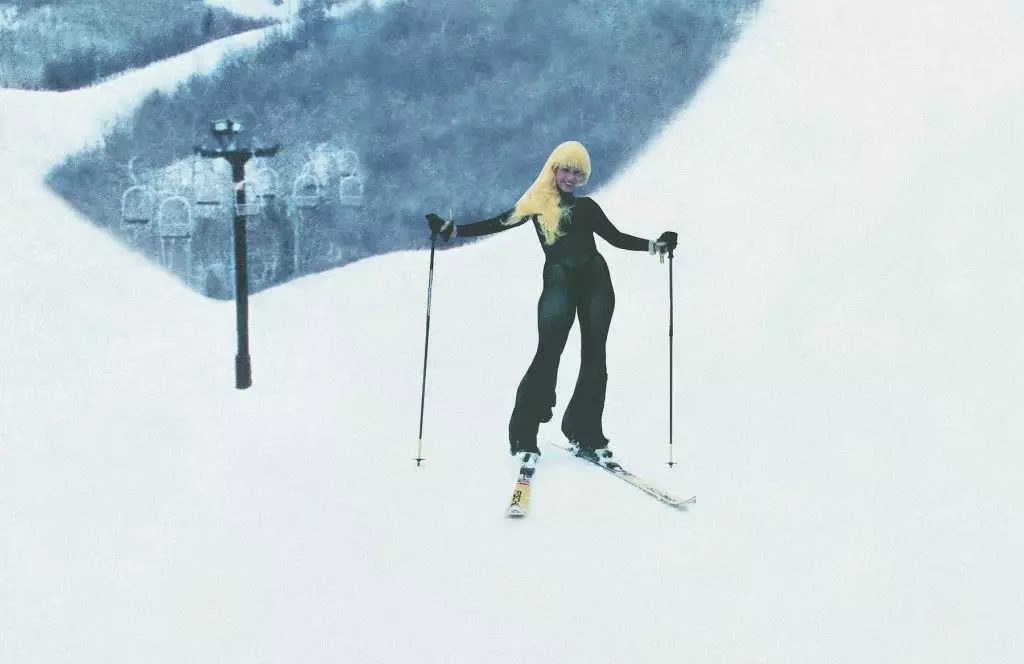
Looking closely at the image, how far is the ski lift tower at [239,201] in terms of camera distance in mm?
6777

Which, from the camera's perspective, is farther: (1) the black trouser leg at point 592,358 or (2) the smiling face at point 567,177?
(1) the black trouser leg at point 592,358

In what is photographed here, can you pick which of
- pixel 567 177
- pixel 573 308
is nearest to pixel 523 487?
pixel 573 308

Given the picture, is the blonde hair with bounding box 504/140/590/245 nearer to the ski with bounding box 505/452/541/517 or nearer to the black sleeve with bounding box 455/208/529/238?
the black sleeve with bounding box 455/208/529/238

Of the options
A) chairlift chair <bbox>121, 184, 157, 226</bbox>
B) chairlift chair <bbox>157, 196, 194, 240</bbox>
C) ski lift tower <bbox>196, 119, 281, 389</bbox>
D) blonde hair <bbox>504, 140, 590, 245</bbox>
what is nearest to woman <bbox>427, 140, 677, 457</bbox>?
blonde hair <bbox>504, 140, 590, 245</bbox>

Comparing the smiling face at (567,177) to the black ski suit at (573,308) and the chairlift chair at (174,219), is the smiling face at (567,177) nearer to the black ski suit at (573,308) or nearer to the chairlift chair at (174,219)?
the black ski suit at (573,308)

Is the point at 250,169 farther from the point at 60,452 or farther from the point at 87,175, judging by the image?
the point at 60,452

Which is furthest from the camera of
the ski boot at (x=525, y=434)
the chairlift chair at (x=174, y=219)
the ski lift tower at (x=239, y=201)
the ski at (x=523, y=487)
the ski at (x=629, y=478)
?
the chairlift chair at (x=174, y=219)

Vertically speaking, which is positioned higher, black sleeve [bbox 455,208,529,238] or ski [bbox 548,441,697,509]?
black sleeve [bbox 455,208,529,238]

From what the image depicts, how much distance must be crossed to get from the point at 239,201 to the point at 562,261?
2.85 metres

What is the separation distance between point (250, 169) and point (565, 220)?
5.62 m

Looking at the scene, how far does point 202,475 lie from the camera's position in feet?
17.7

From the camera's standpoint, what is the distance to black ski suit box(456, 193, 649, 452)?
523cm

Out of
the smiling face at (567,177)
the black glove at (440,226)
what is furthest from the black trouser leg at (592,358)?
the black glove at (440,226)

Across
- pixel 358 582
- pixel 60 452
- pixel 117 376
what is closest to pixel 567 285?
pixel 358 582
